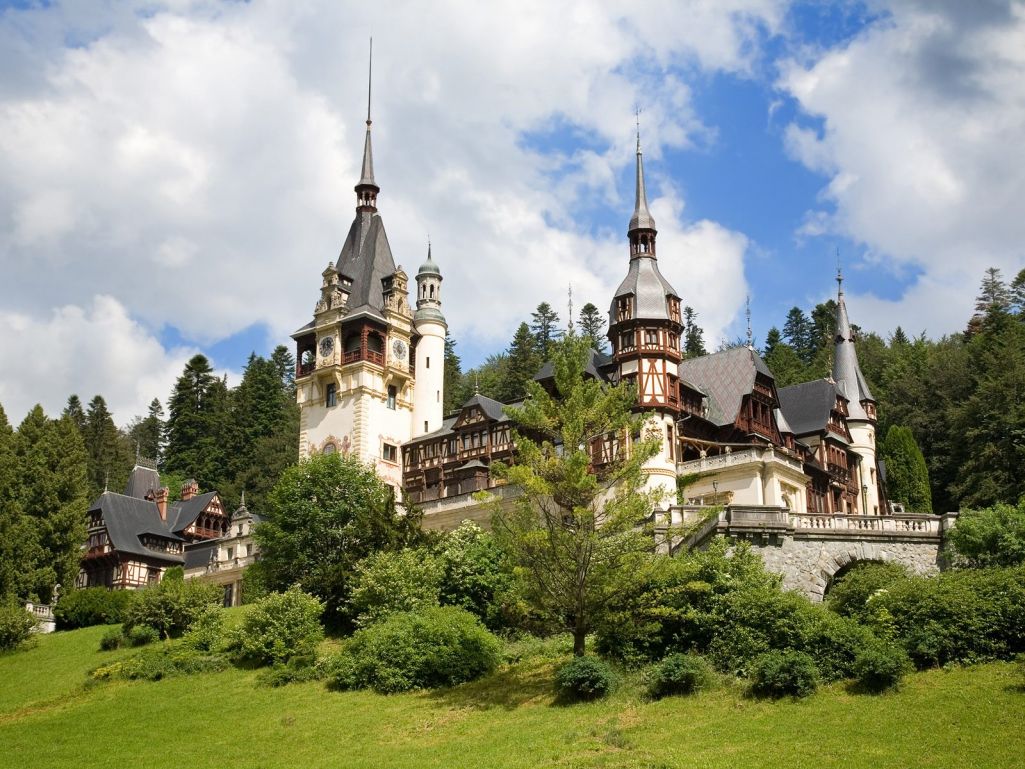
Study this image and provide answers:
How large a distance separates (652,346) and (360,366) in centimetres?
1815

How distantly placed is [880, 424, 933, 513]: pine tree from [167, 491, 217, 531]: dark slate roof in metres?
43.7

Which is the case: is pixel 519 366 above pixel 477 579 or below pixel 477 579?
above

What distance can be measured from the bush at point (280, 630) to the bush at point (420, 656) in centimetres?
375

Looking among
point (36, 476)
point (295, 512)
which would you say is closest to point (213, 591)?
point (295, 512)

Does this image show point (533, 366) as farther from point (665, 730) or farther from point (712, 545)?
point (665, 730)

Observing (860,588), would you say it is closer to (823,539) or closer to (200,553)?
(823,539)

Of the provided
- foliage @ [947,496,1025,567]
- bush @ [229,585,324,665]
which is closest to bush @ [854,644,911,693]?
foliage @ [947,496,1025,567]

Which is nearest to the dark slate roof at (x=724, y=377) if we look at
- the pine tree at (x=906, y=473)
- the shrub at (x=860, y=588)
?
the pine tree at (x=906, y=473)

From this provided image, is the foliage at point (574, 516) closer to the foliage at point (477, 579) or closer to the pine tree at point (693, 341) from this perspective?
the foliage at point (477, 579)

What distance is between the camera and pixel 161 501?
79.6m

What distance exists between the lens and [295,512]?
168 feet

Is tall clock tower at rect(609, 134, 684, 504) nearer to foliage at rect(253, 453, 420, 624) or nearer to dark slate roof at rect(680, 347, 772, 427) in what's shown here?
dark slate roof at rect(680, 347, 772, 427)

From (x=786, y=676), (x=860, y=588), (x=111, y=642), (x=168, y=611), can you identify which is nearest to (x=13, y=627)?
(x=111, y=642)

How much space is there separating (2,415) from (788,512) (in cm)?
4363
